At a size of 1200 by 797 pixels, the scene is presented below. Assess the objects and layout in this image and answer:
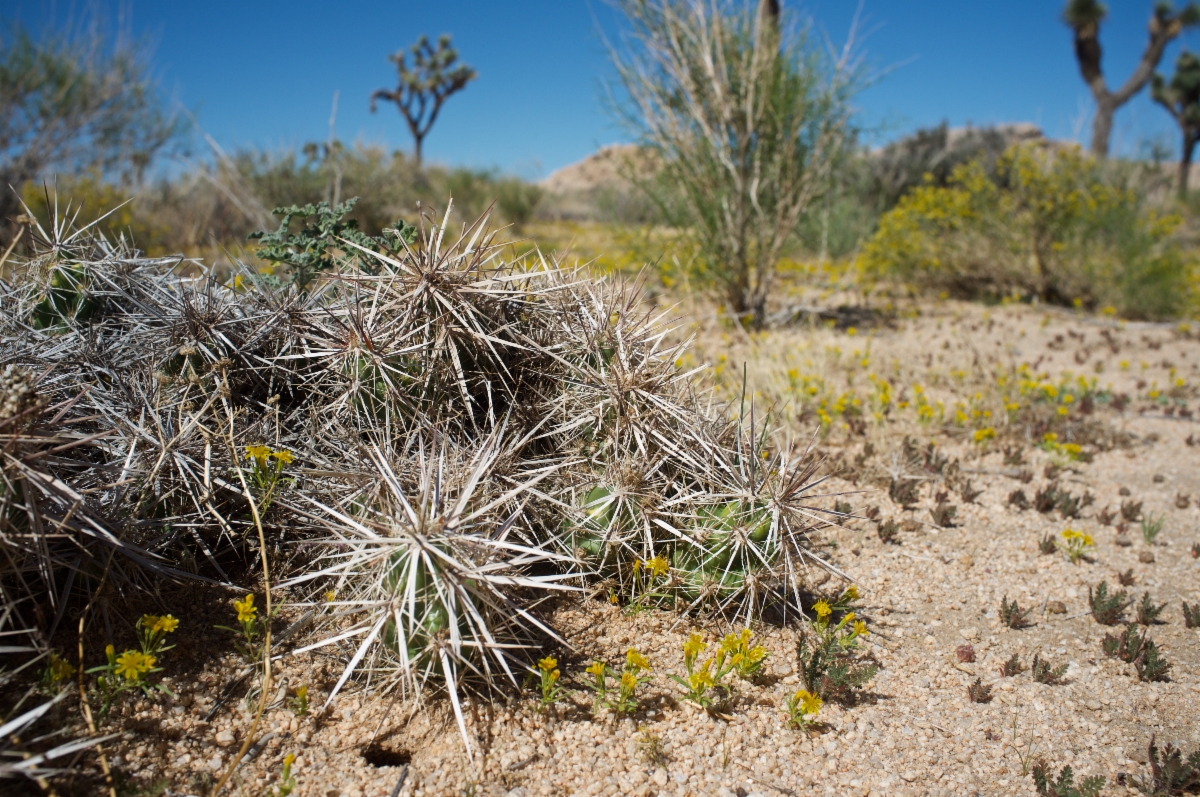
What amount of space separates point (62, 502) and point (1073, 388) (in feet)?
22.3

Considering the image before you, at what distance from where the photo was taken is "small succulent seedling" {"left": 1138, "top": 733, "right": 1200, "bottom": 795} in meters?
2.12

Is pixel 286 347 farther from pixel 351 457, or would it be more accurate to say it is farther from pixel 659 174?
pixel 659 174

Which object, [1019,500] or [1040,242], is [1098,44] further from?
[1019,500]

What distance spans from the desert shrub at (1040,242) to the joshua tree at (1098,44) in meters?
17.8

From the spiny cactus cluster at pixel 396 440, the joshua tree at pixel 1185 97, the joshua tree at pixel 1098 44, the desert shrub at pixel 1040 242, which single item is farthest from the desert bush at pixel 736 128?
the joshua tree at pixel 1185 97

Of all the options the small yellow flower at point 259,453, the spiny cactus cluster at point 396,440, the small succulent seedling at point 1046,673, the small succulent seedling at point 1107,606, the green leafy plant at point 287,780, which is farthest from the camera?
the small succulent seedling at point 1107,606

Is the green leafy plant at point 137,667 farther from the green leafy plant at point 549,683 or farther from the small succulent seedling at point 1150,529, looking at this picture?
the small succulent seedling at point 1150,529

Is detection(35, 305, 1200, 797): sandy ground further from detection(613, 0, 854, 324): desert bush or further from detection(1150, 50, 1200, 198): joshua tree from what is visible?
detection(1150, 50, 1200, 198): joshua tree

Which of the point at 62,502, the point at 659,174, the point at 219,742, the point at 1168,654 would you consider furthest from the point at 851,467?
the point at 659,174

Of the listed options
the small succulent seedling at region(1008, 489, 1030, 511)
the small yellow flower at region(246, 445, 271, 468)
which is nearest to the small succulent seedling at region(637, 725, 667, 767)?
the small yellow flower at region(246, 445, 271, 468)

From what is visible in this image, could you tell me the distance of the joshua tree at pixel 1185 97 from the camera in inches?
1355

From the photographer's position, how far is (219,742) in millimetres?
1939

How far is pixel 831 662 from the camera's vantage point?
2438 millimetres

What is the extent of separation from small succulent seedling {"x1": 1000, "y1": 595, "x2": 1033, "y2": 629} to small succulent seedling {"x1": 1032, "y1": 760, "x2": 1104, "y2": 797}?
0.89 metres
